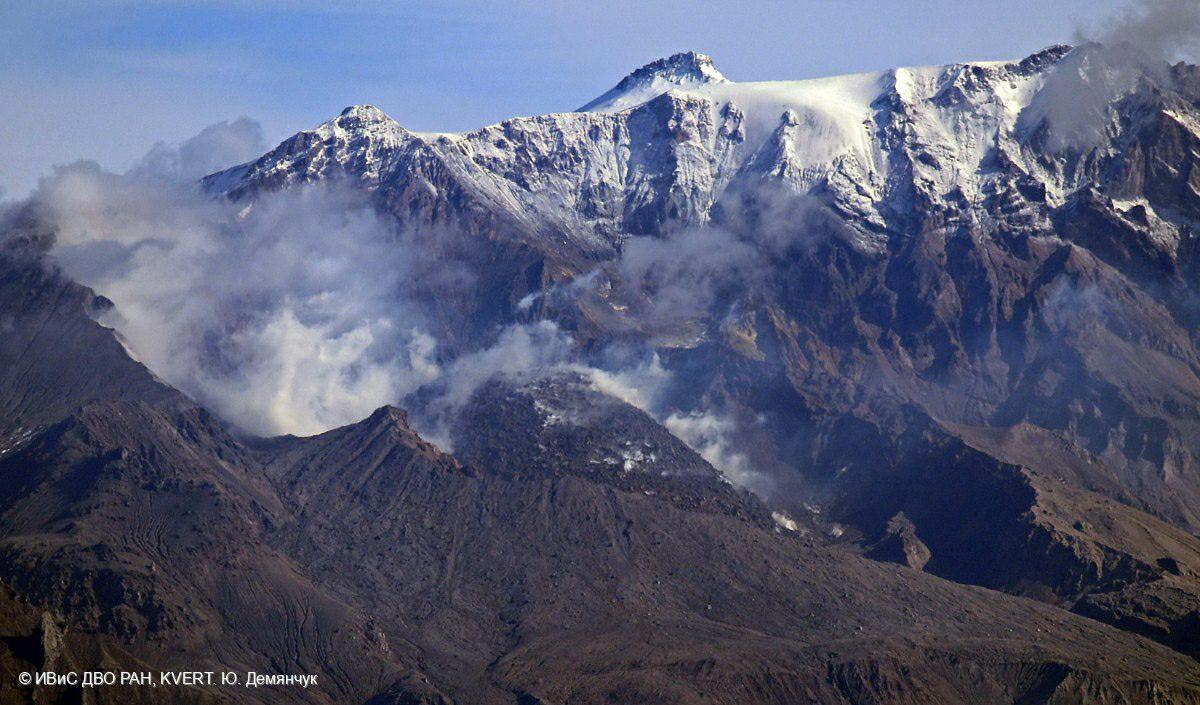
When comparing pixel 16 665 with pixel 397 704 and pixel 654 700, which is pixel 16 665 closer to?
pixel 397 704

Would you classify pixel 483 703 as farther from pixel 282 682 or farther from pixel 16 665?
pixel 16 665

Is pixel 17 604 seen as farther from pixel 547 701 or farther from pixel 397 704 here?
pixel 547 701

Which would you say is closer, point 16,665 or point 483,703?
point 16,665

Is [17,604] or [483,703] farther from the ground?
[17,604]

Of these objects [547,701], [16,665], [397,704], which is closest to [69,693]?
[16,665]

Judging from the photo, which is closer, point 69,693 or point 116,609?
point 69,693

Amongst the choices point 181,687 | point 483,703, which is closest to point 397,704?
point 483,703

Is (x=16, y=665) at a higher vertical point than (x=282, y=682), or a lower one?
higher
